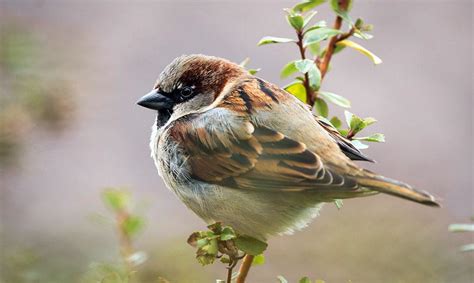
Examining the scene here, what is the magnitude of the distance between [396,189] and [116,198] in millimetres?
1019

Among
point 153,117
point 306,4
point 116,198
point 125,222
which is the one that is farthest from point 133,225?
point 153,117

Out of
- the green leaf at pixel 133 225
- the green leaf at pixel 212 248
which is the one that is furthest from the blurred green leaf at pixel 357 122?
the green leaf at pixel 133 225

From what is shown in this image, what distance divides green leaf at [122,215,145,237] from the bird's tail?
791mm

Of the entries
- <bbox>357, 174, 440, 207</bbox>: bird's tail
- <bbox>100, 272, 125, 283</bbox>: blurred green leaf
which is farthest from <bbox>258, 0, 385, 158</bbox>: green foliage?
<bbox>100, 272, 125, 283</bbox>: blurred green leaf

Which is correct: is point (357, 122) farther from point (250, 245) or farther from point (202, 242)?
point (202, 242)

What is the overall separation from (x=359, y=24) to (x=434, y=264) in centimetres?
91

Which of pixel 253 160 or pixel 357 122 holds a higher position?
pixel 357 122

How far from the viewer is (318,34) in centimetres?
256

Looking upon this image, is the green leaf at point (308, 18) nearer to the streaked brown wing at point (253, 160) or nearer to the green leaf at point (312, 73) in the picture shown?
the green leaf at point (312, 73)

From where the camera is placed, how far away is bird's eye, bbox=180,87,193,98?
11.2ft

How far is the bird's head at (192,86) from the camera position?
3.40 meters

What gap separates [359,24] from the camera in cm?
268

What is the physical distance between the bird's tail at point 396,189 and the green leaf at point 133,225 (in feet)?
2.60

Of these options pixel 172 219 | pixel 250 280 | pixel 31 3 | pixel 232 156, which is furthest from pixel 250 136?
pixel 31 3
